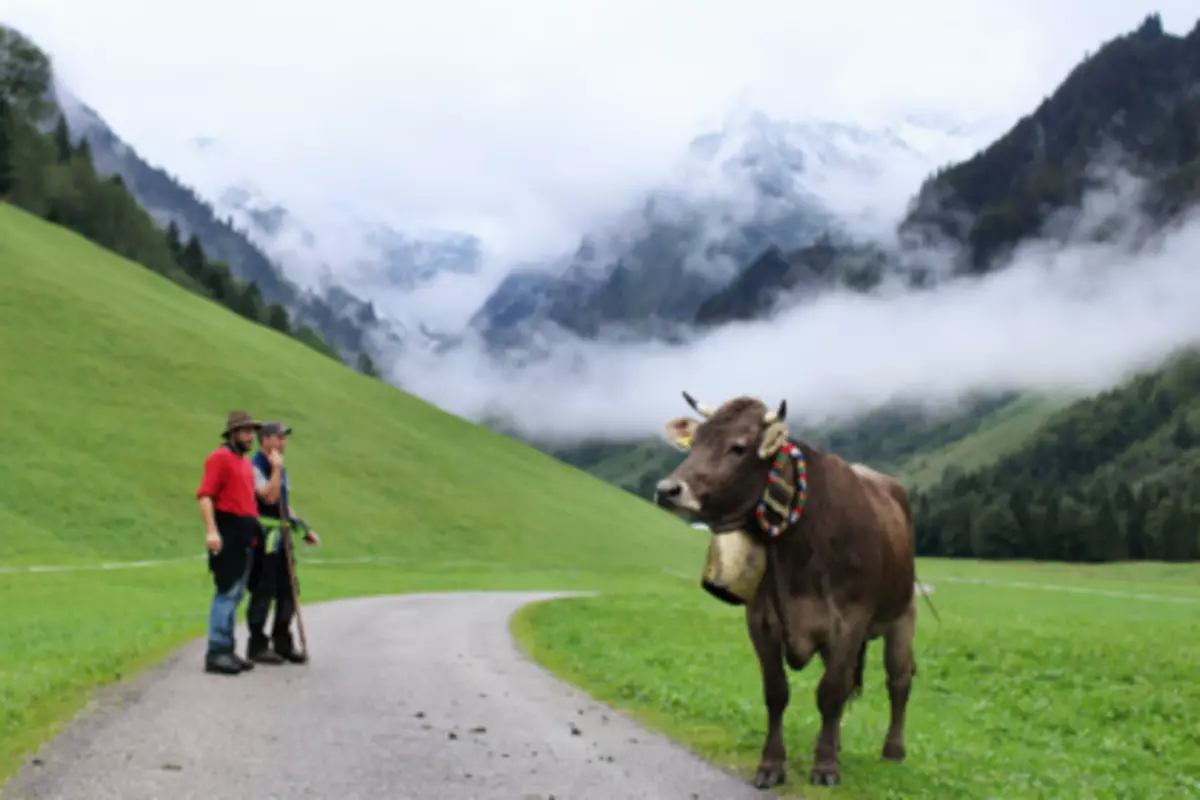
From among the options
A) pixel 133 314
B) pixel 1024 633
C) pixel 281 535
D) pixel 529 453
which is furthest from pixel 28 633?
pixel 529 453

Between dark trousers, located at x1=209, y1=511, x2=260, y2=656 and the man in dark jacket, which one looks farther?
the man in dark jacket

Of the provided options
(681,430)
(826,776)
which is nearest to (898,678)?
(826,776)

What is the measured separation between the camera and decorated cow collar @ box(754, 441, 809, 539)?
364 inches

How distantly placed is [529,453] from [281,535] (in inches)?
4016

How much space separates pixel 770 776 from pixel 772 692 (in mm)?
736

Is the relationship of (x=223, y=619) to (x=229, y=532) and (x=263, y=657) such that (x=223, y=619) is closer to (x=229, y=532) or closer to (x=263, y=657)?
(x=229, y=532)

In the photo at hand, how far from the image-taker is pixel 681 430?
9758mm

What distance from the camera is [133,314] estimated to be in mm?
95375

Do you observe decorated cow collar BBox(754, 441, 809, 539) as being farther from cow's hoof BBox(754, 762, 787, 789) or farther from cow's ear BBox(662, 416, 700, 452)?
cow's hoof BBox(754, 762, 787, 789)

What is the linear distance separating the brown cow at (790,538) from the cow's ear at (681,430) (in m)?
0.01

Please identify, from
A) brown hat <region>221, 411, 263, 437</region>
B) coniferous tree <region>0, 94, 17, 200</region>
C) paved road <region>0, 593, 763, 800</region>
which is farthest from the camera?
coniferous tree <region>0, 94, 17, 200</region>

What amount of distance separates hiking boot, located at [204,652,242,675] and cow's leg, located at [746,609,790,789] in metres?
8.95

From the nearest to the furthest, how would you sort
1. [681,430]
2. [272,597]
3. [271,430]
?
[681,430] < [271,430] < [272,597]

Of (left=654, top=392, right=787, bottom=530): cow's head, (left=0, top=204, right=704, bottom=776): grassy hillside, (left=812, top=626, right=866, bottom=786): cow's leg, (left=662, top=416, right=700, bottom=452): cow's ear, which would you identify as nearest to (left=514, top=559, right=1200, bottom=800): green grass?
(left=812, top=626, right=866, bottom=786): cow's leg
